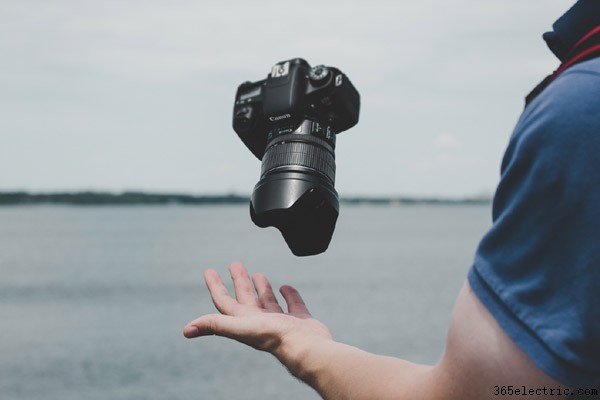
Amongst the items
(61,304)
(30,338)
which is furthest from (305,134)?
(61,304)

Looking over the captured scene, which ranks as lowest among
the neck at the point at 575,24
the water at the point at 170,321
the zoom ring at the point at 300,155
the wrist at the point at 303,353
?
the water at the point at 170,321

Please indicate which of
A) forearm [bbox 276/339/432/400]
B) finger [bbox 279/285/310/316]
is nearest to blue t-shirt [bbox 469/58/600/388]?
forearm [bbox 276/339/432/400]

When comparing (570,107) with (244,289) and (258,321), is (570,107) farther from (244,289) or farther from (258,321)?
(244,289)

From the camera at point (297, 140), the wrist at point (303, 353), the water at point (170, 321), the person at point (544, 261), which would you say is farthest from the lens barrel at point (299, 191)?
the water at point (170, 321)

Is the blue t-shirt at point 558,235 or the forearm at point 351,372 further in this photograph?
the forearm at point 351,372

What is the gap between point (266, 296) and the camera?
4.28ft

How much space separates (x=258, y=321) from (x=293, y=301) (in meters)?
0.15

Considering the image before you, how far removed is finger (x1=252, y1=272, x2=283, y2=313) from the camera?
4.21ft

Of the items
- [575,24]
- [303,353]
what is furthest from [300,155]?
[575,24]

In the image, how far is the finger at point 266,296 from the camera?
1.28 m

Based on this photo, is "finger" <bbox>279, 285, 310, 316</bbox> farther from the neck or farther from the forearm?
the neck

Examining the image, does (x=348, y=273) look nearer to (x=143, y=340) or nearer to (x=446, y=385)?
(x=143, y=340)

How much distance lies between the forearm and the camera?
0.92 ft

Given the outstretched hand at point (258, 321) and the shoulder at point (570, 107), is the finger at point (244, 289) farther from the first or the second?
the shoulder at point (570, 107)
